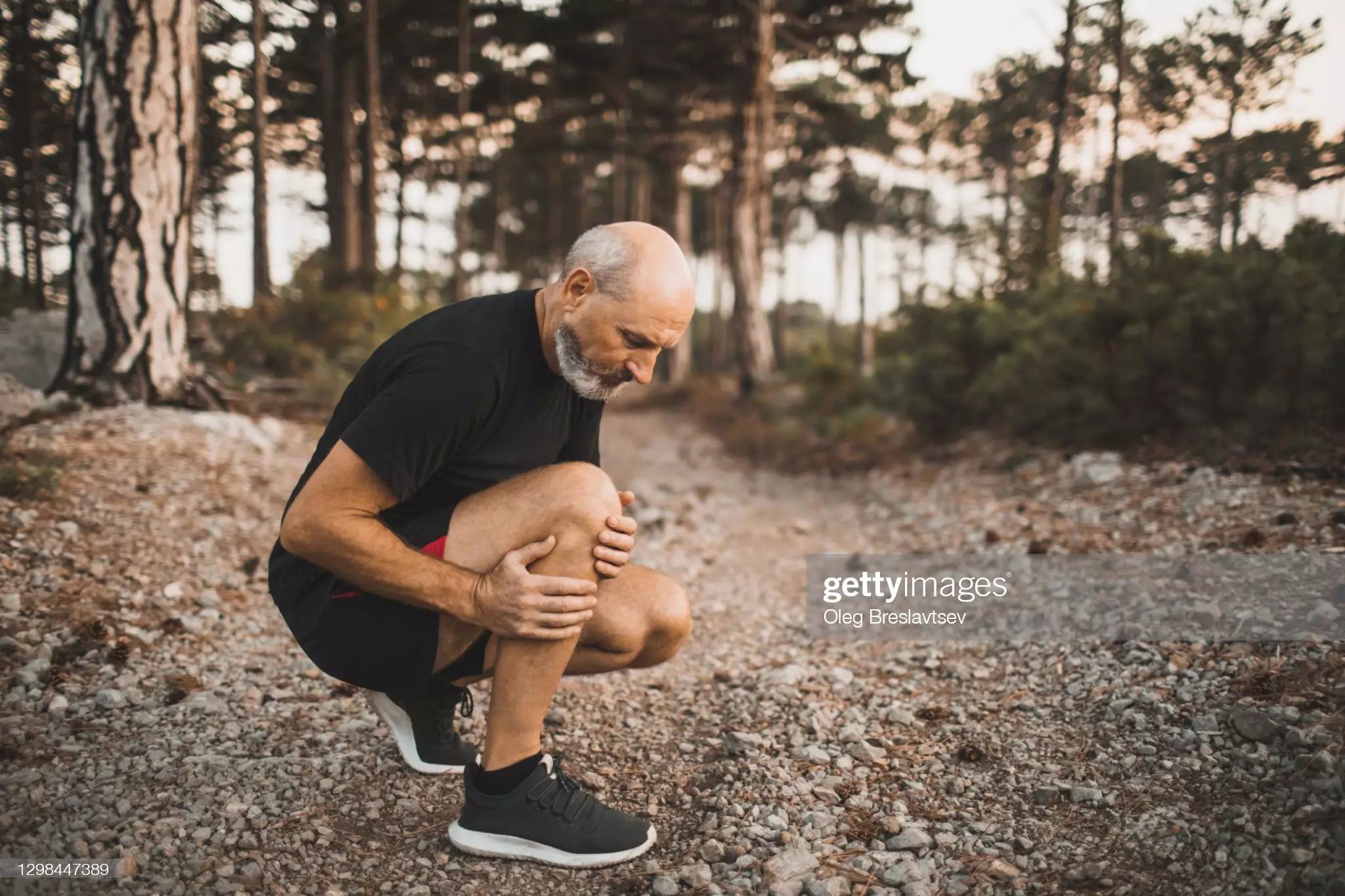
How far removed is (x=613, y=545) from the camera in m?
2.15

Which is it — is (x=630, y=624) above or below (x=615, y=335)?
below

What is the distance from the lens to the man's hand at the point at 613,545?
212cm

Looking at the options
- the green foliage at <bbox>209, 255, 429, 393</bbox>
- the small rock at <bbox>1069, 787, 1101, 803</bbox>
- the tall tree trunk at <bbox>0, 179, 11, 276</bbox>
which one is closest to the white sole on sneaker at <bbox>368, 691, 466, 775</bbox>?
the small rock at <bbox>1069, 787, 1101, 803</bbox>

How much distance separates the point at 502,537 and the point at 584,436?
565 mm

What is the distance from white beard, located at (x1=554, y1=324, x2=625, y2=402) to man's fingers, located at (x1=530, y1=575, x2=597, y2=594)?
1.73 ft

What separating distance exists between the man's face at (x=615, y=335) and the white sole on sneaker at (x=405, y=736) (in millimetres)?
1256

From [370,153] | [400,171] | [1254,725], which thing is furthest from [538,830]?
[400,171]

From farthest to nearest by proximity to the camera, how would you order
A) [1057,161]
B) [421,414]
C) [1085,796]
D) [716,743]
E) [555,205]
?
1. [555,205]
2. [1057,161]
3. [716,743]
4. [1085,796]
5. [421,414]

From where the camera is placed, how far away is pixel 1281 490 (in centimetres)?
426

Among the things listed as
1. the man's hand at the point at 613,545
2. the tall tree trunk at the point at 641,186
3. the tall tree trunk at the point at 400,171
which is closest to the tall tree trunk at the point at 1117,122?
the man's hand at the point at 613,545

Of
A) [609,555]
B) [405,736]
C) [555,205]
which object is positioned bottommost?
[405,736]

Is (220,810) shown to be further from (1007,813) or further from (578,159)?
(578,159)

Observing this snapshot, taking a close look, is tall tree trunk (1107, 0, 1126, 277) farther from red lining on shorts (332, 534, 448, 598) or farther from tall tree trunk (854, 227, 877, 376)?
tall tree trunk (854, 227, 877, 376)

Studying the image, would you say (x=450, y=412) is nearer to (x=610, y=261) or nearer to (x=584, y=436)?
(x=610, y=261)
